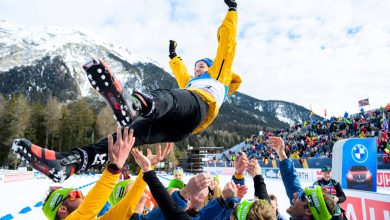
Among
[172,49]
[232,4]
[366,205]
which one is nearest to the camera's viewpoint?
[232,4]

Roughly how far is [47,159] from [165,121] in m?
1.01

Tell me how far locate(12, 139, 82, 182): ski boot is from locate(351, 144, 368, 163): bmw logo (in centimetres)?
573

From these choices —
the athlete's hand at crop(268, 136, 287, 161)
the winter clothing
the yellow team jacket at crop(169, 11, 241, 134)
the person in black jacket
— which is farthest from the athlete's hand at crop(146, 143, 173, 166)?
the winter clothing

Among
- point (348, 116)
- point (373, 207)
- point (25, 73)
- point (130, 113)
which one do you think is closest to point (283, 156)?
point (130, 113)

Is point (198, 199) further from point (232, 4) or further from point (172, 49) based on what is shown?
point (172, 49)

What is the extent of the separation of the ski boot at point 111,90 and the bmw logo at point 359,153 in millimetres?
5664

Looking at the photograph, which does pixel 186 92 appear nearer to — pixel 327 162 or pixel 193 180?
pixel 193 180

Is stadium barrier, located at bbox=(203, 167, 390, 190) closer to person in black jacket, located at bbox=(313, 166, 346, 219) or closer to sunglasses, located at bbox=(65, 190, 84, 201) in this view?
person in black jacket, located at bbox=(313, 166, 346, 219)

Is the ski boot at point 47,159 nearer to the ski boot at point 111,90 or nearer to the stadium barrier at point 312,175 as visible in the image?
the ski boot at point 111,90

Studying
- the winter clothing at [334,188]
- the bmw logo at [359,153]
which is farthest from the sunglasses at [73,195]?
the bmw logo at [359,153]

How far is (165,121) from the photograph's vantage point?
9.69 feet

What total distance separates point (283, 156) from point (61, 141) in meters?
54.4

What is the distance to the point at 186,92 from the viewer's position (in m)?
2.95

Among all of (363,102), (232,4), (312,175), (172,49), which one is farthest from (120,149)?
(363,102)
